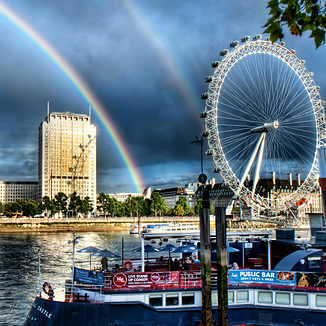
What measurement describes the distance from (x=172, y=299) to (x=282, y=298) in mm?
4922

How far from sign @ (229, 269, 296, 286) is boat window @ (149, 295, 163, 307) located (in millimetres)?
3286

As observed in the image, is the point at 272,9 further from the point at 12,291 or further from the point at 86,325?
the point at 12,291

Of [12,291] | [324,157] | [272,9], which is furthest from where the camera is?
[12,291]

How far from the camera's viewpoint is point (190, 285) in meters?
18.3

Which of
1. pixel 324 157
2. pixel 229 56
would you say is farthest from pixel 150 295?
pixel 229 56

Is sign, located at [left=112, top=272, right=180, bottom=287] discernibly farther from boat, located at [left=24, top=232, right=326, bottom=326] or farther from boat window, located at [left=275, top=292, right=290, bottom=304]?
boat window, located at [left=275, top=292, right=290, bottom=304]

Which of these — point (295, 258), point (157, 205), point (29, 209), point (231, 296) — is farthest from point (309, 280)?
point (29, 209)

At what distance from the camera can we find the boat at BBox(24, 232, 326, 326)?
57.1 ft

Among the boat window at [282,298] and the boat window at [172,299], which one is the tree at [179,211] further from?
the boat window at [172,299]

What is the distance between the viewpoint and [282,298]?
17953mm

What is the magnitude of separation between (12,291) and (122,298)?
17.5 metres

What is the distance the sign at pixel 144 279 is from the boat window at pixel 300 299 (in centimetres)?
527

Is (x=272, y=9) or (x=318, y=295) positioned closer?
(x=272, y=9)

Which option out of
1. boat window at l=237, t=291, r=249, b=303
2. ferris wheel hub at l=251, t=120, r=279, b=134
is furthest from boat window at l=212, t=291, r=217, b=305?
ferris wheel hub at l=251, t=120, r=279, b=134
